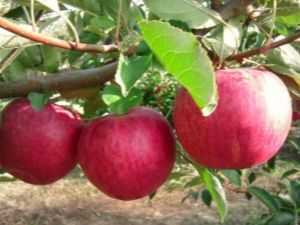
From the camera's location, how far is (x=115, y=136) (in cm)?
77

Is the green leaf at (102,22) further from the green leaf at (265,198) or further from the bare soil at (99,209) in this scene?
the bare soil at (99,209)

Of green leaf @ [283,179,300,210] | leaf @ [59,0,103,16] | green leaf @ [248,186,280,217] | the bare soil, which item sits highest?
leaf @ [59,0,103,16]

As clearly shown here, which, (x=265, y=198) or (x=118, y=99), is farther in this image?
(x=265, y=198)

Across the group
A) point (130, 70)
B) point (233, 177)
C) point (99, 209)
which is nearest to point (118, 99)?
point (130, 70)

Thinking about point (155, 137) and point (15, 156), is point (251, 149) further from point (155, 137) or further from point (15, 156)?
point (15, 156)

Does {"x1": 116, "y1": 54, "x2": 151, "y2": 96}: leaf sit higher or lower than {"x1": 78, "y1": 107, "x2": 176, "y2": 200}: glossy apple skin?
higher

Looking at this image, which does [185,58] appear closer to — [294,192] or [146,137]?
[146,137]

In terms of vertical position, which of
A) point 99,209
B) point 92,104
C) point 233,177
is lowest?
point 99,209

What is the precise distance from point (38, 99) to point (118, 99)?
0.18 meters

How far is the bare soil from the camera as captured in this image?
12.5 feet

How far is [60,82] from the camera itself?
870mm

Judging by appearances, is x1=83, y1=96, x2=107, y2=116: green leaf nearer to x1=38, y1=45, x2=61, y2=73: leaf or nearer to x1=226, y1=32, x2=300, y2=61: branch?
x1=38, y1=45, x2=61, y2=73: leaf

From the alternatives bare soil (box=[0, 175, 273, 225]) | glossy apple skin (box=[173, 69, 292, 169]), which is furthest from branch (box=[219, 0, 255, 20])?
bare soil (box=[0, 175, 273, 225])

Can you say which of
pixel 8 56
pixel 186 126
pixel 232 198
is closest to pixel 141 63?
pixel 186 126
